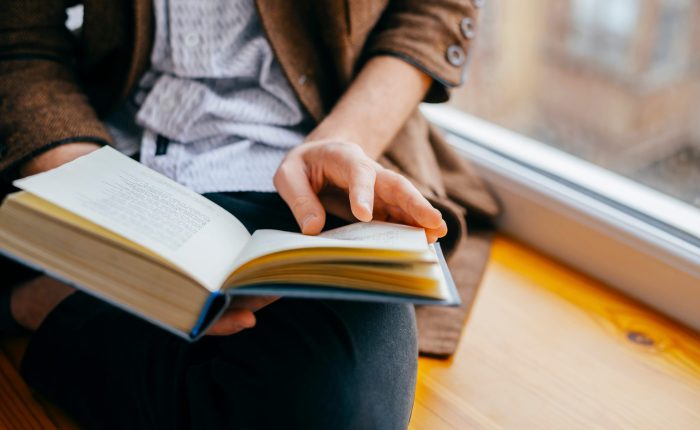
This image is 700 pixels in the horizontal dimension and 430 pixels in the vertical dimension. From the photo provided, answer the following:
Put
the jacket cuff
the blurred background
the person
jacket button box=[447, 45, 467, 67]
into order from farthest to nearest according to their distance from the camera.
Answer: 1. the blurred background
2. jacket button box=[447, 45, 467, 67]
3. the jacket cuff
4. the person

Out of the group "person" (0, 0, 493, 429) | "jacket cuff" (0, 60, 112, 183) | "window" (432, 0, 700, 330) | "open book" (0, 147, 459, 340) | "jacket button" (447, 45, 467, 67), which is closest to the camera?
"open book" (0, 147, 459, 340)

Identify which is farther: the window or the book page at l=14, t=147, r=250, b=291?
the window

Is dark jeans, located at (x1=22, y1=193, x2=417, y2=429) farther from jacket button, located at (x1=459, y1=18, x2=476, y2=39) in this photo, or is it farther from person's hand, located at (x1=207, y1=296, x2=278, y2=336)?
jacket button, located at (x1=459, y1=18, x2=476, y2=39)

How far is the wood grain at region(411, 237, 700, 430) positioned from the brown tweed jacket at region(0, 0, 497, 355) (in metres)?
0.06

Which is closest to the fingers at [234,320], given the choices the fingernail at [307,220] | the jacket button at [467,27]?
the fingernail at [307,220]

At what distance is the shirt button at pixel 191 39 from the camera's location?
2.46 feet

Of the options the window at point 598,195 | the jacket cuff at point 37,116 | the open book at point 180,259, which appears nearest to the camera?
the open book at point 180,259

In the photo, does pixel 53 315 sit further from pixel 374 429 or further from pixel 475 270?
pixel 475 270

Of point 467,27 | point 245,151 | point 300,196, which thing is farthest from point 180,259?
point 467,27

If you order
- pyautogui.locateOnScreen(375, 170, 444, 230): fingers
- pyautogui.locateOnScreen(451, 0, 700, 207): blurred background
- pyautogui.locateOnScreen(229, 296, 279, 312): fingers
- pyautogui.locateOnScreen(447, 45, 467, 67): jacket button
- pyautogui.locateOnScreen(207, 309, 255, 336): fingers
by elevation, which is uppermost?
pyautogui.locateOnScreen(447, 45, 467, 67): jacket button

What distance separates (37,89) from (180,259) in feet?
1.38

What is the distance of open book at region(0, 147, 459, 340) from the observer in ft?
1.55

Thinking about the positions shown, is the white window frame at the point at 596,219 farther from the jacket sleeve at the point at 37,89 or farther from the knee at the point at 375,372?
the jacket sleeve at the point at 37,89

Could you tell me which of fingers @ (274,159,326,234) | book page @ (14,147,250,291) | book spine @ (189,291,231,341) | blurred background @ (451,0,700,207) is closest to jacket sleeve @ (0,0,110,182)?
book page @ (14,147,250,291)
